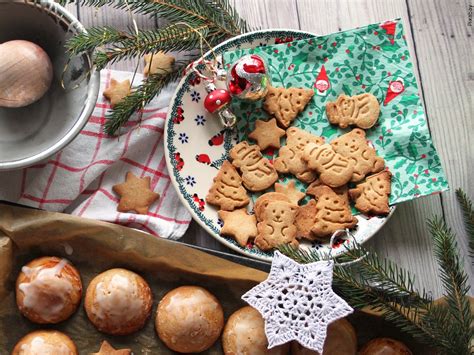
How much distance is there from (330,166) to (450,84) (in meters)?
0.44

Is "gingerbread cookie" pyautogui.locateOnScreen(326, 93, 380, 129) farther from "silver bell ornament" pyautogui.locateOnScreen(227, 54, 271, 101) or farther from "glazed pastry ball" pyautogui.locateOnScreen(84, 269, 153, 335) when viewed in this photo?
"glazed pastry ball" pyautogui.locateOnScreen(84, 269, 153, 335)

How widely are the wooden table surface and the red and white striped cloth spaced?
0.54ft

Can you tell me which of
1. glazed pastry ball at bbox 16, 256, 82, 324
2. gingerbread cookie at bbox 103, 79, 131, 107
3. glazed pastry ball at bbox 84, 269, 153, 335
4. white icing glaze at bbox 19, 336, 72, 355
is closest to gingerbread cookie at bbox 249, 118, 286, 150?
gingerbread cookie at bbox 103, 79, 131, 107

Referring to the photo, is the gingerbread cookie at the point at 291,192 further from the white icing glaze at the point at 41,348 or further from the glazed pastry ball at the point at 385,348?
the white icing glaze at the point at 41,348

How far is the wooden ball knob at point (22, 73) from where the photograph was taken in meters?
1.40

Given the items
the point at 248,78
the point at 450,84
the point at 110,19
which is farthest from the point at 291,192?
the point at 110,19

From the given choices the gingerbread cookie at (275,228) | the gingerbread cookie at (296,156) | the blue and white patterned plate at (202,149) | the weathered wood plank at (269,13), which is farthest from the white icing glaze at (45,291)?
the weathered wood plank at (269,13)

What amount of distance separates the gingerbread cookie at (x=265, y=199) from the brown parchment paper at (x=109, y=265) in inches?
5.3

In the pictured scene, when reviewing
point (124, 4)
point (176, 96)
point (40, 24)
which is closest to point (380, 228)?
point (176, 96)

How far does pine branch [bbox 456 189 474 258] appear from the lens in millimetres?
1622

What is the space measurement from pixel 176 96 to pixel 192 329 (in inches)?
21.4

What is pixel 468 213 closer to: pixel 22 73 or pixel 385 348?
pixel 385 348

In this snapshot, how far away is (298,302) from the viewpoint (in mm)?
1339

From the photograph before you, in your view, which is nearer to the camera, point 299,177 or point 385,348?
point 385,348
